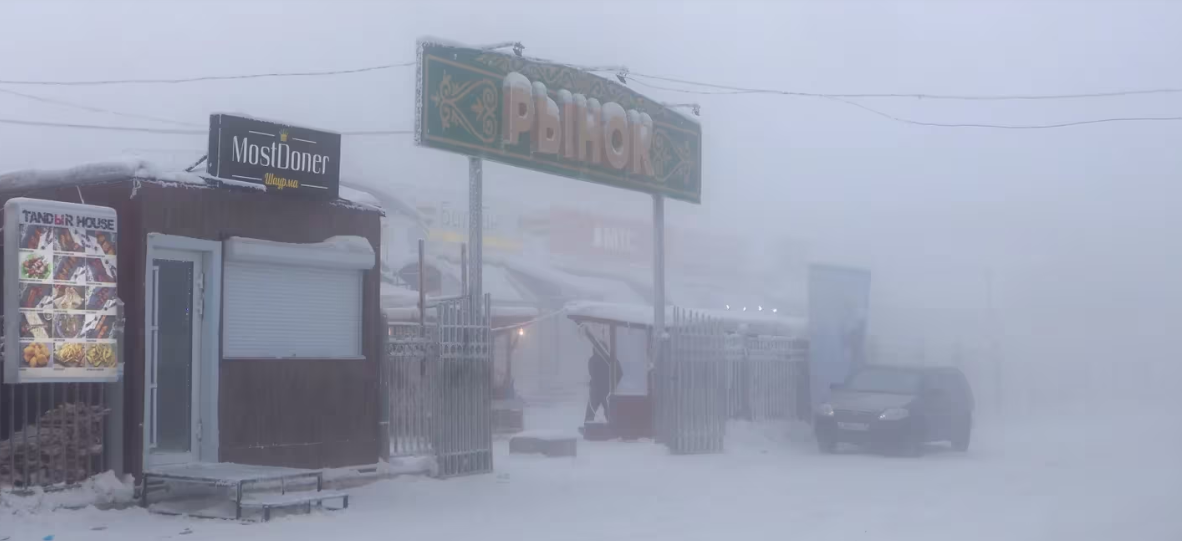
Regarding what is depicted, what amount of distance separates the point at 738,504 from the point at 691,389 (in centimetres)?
762

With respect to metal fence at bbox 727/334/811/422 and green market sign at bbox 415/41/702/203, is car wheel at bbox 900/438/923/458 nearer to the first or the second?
metal fence at bbox 727/334/811/422

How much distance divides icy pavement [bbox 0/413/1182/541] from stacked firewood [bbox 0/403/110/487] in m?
0.43

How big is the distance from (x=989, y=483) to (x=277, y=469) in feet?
31.2

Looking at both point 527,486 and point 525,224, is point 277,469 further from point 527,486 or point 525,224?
point 525,224

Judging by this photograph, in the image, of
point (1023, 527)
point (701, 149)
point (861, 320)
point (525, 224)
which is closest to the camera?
point (1023, 527)

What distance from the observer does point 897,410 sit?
19.7 metres

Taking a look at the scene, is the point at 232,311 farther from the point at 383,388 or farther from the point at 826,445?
the point at 826,445

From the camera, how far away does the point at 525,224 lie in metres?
56.7

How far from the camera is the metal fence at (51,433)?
10281 mm

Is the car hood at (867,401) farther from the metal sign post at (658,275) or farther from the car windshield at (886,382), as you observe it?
the metal sign post at (658,275)

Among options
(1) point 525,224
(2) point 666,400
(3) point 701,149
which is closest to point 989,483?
(2) point 666,400

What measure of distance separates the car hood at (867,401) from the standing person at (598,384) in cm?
527

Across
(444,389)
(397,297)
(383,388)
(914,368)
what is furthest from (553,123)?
(397,297)

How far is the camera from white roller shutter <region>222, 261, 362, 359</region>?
1245cm
